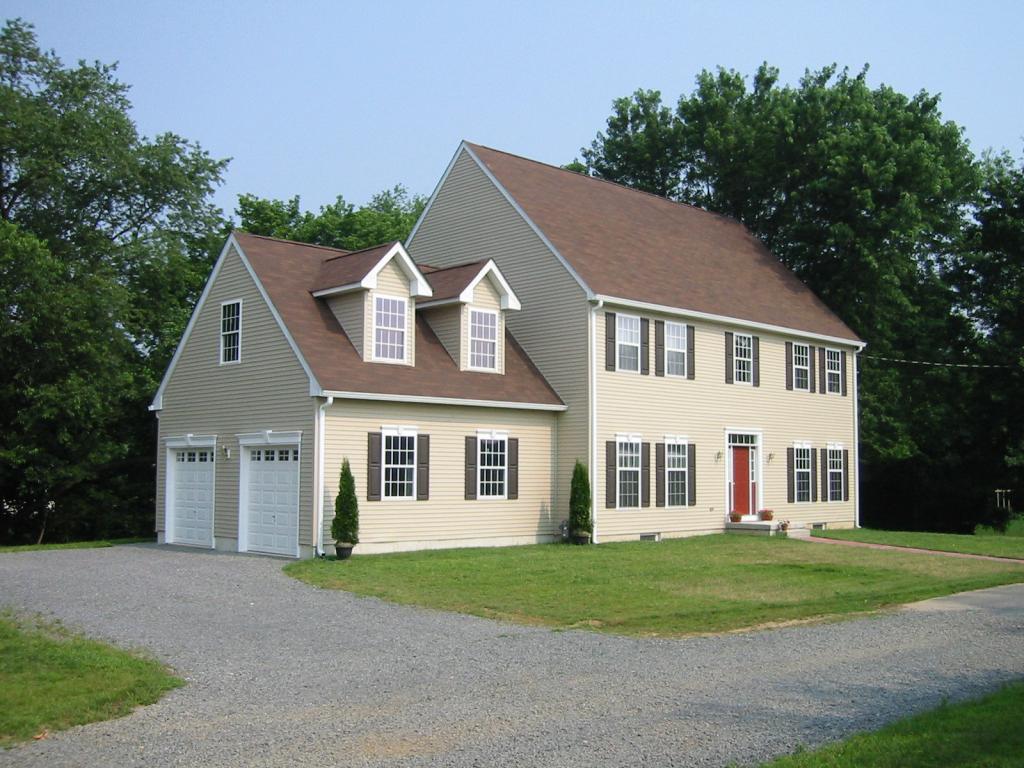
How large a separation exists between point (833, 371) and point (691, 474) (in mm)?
7858

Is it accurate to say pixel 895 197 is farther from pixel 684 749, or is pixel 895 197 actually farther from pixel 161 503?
pixel 684 749

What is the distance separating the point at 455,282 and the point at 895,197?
703 inches

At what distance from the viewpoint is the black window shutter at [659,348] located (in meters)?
26.3

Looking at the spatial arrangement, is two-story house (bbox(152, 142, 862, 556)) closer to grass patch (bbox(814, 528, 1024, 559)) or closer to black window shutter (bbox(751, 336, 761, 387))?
black window shutter (bbox(751, 336, 761, 387))

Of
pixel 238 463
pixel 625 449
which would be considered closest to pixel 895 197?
pixel 625 449

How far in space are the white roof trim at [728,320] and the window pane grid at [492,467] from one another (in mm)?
4064

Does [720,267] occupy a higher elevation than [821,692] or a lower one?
higher

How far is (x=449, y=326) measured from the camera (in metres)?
24.3

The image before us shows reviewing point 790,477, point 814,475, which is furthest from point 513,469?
point 814,475

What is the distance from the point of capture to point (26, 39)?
33781 millimetres

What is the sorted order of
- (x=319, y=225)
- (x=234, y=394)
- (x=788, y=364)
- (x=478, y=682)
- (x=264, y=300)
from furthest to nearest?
1. (x=319, y=225)
2. (x=788, y=364)
3. (x=234, y=394)
4. (x=264, y=300)
5. (x=478, y=682)

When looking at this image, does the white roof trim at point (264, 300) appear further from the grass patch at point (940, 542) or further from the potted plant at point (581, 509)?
the grass patch at point (940, 542)

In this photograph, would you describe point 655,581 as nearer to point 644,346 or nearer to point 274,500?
point 274,500

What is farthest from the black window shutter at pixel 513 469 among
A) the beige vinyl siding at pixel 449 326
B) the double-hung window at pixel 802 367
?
the double-hung window at pixel 802 367
